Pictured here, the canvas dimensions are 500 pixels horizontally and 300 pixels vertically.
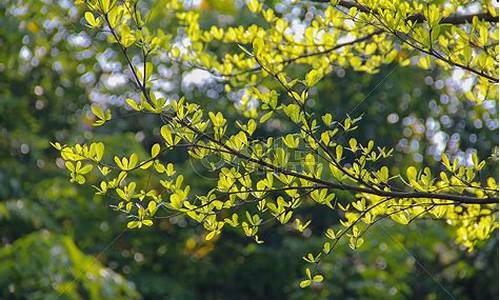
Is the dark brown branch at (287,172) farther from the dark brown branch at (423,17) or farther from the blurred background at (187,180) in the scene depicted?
the blurred background at (187,180)

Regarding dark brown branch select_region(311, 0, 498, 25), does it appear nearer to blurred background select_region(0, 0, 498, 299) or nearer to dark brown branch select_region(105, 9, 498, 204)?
dark brown branch select_region(105, 9, 498, 204)

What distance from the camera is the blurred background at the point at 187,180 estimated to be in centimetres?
300

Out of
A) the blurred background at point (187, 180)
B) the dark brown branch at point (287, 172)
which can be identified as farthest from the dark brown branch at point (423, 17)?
the blurred background at point (187, 180)

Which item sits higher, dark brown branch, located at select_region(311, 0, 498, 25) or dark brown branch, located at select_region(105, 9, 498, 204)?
dark brown branch, located at select_region(311, 0, 498, 25)

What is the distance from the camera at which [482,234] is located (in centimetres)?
144

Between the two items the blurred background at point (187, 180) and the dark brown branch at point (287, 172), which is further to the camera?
the blurred background at point (187, 180)

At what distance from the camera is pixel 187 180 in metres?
3.23

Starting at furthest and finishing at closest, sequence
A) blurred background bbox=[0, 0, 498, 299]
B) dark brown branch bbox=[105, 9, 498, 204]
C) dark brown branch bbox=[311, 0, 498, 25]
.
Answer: blurred background bbox=[0, 0, 498, 299], dark brown branch bbox=[311, 0, 498, 25], dark brown branch bbox=[105, 9, 498, 204]

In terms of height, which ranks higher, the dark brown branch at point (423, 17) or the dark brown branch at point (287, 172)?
the dark brown branch at point (423, 17)

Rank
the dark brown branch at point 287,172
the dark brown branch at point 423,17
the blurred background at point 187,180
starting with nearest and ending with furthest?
the dark brown branch at point 287,172, the dark brown branch at point 423,17, the blurred background at point 187,180

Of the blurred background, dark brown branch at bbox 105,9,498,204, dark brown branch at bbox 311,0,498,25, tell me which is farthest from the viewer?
the blurred background

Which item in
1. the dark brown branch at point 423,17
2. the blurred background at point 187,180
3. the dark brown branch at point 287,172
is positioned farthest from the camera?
the blurred background at point 187,180

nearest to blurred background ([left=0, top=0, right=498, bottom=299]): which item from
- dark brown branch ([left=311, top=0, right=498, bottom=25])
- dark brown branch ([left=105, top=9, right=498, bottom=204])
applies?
dark brown branch ([left=311, top=0, right=498, bottom=25])

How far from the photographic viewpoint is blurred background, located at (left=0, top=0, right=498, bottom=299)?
118 inches
